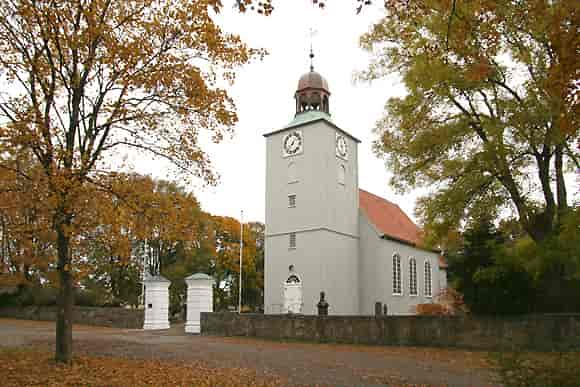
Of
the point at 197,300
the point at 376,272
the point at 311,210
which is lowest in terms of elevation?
the point at 197,300

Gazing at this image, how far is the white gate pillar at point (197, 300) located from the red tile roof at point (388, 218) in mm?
14011

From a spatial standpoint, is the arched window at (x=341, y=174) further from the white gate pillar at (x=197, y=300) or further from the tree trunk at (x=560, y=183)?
the tree trunk at (x=560, y=183)

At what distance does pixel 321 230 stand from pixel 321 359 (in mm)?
18157

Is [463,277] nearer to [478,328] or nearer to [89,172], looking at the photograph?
[478,328]

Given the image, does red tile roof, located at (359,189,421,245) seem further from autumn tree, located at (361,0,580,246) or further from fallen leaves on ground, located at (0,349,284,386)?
fallen leaves on ground, located at (0,349,284,386)

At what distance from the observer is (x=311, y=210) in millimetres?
31797

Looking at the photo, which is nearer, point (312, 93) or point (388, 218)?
point (312, 93)

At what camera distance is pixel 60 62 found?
10.8 metres

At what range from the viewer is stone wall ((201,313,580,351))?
14523mm

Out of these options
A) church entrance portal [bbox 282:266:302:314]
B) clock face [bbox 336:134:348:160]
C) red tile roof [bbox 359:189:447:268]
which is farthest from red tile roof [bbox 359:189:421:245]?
church entrance portal [bbox 282:266:302:314]

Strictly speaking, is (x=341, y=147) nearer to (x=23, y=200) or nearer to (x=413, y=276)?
(x=413, y=276)

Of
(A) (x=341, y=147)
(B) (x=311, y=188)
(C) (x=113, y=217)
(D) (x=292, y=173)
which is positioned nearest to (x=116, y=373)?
(C) (x=113, y=217)

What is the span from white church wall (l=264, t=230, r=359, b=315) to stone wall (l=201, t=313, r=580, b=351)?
984 centimetres

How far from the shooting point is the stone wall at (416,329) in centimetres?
1452
